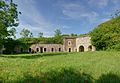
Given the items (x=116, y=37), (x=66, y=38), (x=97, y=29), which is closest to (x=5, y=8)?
(x=116, y=37)

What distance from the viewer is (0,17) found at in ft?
99.6

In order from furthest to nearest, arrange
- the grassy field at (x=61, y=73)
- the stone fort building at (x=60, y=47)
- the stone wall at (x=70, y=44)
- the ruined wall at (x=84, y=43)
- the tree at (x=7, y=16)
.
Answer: the stone wall at (x=70, y=44) → the stone fort building at (x=60, y=47) → the ruined wall at (x=84, y=43) → the tree at (x=7, y=16) → the grassy field at (x=61, y=73)

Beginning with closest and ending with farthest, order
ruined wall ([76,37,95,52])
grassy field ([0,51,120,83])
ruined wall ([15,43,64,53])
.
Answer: grassy field ([0,51,120,83]), ruined wall ([76,37,95,52]), ruined wall ([15,43,64,53])

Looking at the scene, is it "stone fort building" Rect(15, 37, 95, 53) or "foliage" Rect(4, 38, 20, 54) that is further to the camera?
"stone fort building" Rect(15, 37, 95, 53)

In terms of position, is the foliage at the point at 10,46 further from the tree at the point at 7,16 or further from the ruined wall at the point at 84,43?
the tree at the point at 7,16

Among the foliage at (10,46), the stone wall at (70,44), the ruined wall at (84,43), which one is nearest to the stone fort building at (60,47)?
the stone wall at (70,44)

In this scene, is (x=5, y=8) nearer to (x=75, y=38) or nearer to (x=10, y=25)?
(x=10, y=25)

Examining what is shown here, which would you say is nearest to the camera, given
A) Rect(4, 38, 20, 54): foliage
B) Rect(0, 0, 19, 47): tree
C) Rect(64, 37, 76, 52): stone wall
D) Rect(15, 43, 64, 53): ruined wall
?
Rect(0, 0, 19, 47): tree

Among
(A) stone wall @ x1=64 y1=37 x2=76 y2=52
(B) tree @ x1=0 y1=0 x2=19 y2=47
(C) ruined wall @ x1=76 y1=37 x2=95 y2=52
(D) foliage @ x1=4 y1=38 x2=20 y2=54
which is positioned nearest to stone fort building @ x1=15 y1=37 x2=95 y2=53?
(A) stone wall @ x1=64 y1=37 x2=76 y2=52

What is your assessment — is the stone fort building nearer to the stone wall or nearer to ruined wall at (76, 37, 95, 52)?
the stone wall

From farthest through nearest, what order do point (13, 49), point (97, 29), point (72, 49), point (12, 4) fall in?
point (72, 49), point (13, 49), point (97, 29), point (12, 4)

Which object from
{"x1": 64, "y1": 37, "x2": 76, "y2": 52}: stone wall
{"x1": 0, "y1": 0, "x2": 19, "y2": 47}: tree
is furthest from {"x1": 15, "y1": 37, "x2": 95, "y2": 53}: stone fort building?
{"x1": 0, "y1": 0, "x2": 19, "y2": 47}: tree

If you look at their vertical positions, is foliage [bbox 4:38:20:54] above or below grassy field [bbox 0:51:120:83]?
above

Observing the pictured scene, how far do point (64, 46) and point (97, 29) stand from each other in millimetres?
27797
